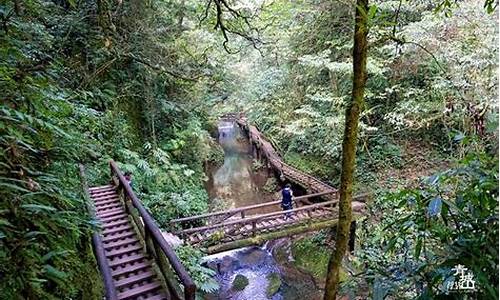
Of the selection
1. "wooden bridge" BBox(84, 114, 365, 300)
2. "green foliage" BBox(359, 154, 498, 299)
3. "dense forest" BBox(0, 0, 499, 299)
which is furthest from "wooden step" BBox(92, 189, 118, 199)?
"green foliage" BBox(359, 154, 498, 299)

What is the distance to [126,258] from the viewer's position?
477cm

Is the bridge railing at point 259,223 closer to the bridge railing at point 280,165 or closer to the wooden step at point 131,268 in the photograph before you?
the bridge railing at point 280,165

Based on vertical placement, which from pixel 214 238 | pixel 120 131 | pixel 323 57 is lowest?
pixel 214 238

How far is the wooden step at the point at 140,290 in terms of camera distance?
4075mm

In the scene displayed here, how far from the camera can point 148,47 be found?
30.1 feet

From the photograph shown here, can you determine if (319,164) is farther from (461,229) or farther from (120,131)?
(461,229)

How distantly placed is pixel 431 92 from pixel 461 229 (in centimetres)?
1000

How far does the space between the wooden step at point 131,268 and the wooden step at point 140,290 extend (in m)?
0.31

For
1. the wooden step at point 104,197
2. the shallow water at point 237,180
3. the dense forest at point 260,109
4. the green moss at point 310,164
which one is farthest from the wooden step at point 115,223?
the green moss at point 310,164

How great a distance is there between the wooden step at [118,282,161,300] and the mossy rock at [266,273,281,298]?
557 centimetres

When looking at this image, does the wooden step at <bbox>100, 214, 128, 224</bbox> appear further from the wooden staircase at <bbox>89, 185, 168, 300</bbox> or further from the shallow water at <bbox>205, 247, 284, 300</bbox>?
the shallow water at <bbox>205, 247, 284, 300</bbox>

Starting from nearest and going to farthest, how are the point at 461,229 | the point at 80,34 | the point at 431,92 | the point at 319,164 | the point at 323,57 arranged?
the point at 461,229 → the point at 80,34 → the point at 431,92 → the point at 323,57 → the point at 319,164

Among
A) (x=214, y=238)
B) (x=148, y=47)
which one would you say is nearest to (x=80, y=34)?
(x=148, y=47)

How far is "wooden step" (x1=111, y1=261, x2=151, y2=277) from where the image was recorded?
14.6 feet
